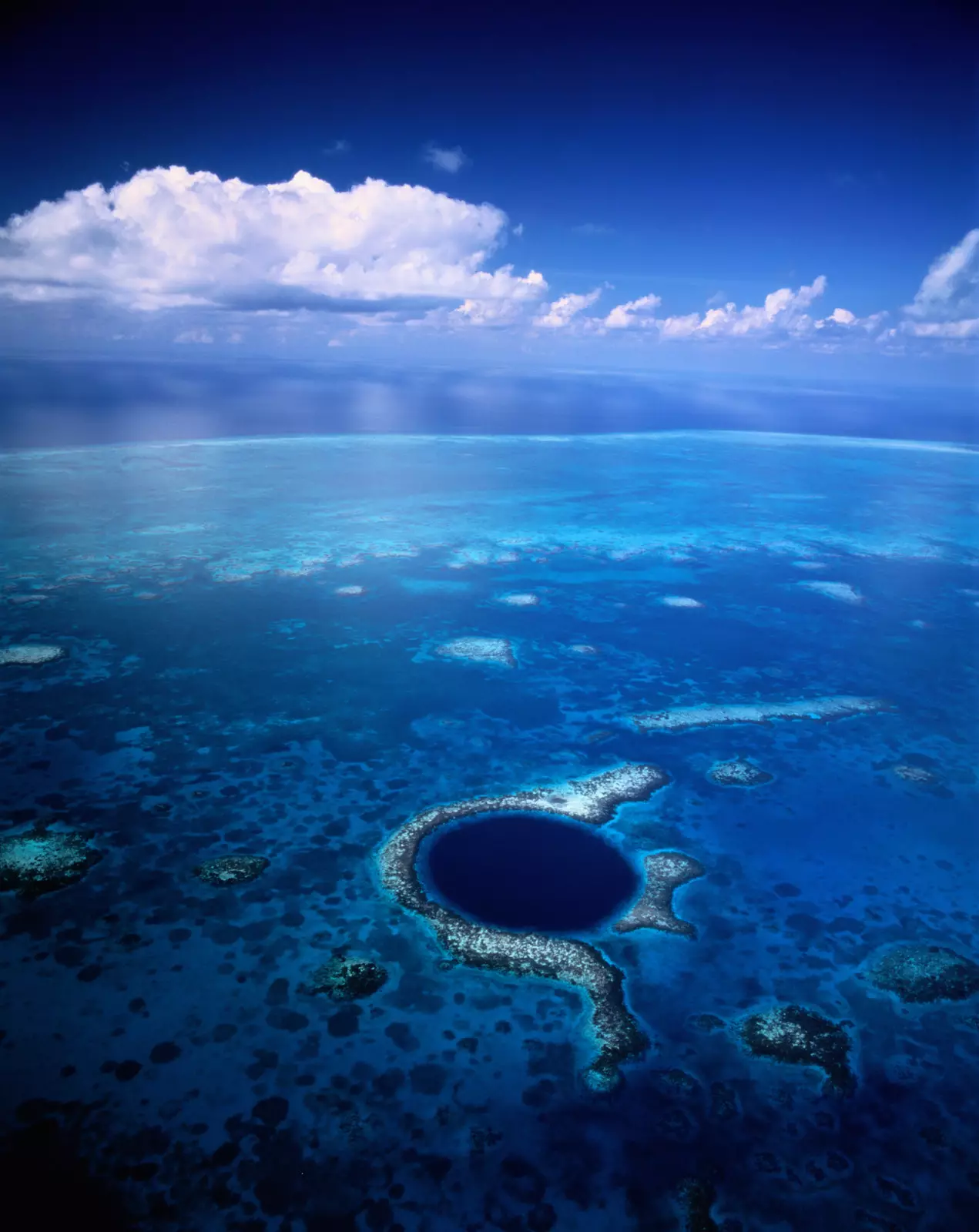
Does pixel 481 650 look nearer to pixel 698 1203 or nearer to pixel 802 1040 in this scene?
pixel 802 1040

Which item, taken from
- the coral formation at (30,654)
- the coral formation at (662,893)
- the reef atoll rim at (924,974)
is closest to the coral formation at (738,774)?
the coral formation at (662,893)

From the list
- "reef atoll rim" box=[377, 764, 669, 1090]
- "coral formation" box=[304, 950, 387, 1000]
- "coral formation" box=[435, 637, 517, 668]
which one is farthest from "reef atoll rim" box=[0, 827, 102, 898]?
"coral formation" box=[435, 637, 517, 668]

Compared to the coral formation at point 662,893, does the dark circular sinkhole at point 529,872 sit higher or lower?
higher

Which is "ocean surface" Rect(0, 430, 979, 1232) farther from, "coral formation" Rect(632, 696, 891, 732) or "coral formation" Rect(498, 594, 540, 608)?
"coral formation" Rect(498, 594, 540, 608)

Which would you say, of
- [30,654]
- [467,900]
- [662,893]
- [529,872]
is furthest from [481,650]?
[30,654]

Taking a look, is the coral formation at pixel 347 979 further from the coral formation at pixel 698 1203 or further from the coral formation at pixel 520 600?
the coral formation at pixel 520 600

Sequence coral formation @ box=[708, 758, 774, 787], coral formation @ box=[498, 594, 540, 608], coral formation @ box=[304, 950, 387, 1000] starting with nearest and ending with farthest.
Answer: coral formation @ box=[304, 950, 387, 1000] < coral formation @ box=[708, 758, 774, 787] < coral formation @ box=[498, 594, 540, 608]
